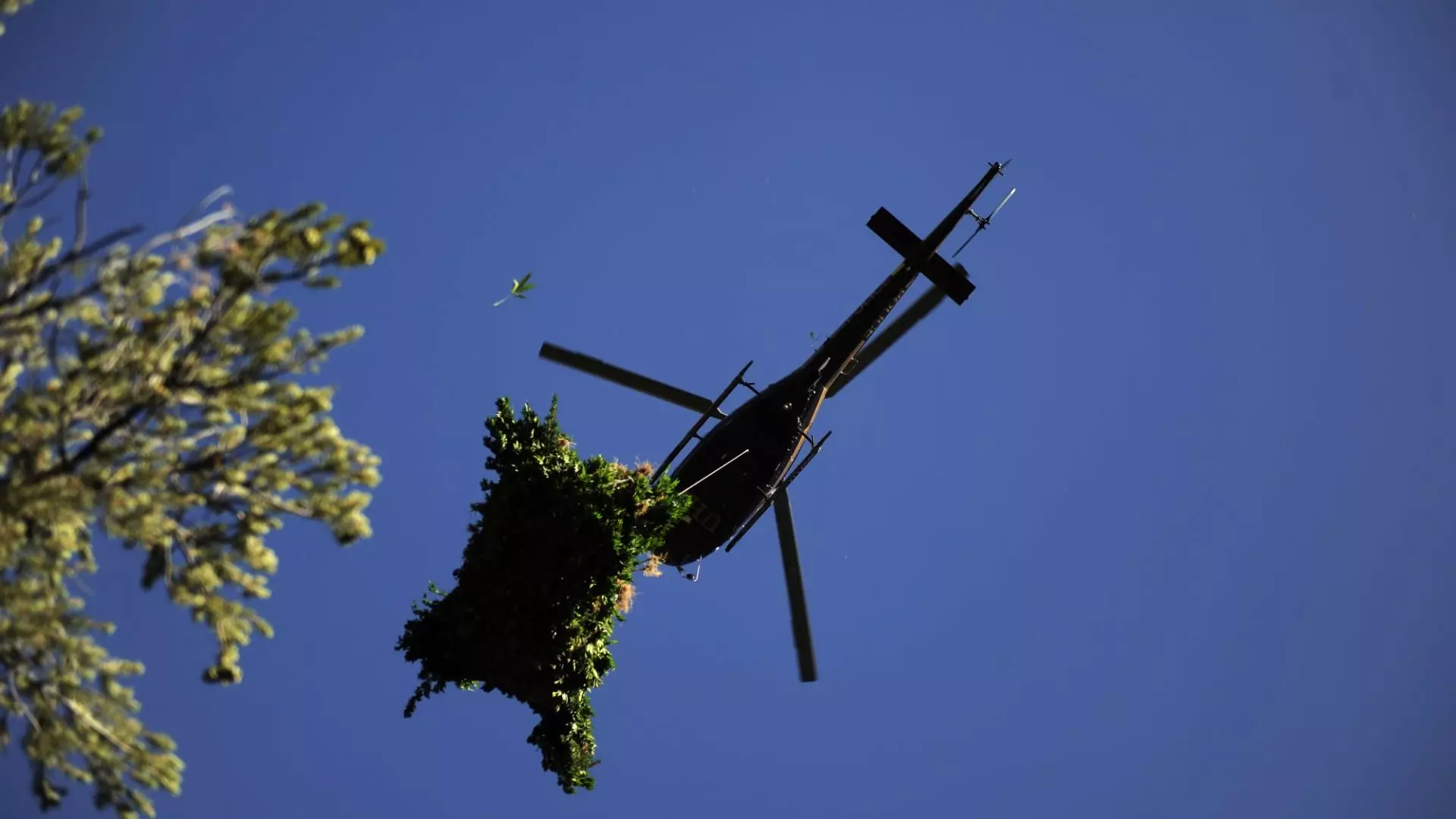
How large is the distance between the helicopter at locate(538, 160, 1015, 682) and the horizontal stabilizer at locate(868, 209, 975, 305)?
0.05ft

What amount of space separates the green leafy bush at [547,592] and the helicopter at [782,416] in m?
2.12

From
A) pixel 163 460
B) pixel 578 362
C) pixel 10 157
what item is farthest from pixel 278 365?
pixel 578 362

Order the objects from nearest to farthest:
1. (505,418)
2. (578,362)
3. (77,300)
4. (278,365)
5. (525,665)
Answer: (77,300) < (278,365) < (525,665) < (505,418) < (578,362)

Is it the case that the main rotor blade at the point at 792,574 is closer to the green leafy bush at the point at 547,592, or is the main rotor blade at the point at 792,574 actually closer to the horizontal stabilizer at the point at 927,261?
the green leafy bush at the point at 547,592

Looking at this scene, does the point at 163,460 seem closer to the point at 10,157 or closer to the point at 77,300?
the point at 77,300

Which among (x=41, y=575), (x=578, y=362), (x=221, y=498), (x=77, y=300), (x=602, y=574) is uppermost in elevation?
(x=578, y=362)

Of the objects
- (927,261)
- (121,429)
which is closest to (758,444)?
(927,261)

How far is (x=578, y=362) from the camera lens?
17047 mm

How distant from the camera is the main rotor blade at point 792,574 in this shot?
17.5 meters

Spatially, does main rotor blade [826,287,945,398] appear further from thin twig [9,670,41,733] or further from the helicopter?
thin twig [9,670,41,733]

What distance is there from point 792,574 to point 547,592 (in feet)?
17.5

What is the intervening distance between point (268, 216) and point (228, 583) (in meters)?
3.47

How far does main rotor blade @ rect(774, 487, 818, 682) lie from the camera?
1745 centimetres

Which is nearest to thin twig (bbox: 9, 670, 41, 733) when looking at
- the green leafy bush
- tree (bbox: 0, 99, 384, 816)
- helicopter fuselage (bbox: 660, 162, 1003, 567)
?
tree (bbox: 0, 99, 384, 816)
